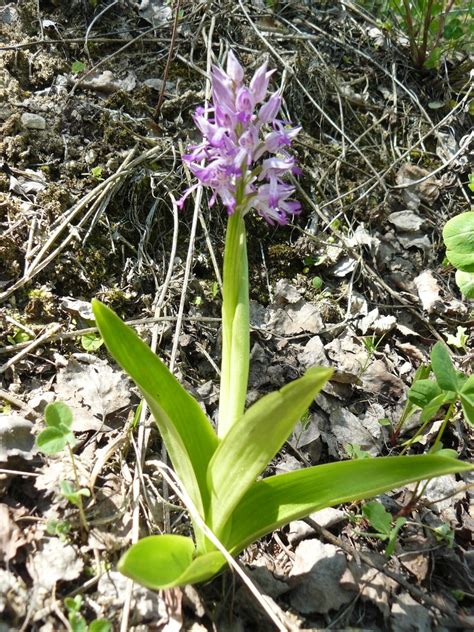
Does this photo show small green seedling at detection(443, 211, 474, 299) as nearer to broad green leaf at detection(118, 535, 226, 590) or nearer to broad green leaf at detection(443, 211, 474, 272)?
broad green leaf at detection(443, 211, 474, 272)

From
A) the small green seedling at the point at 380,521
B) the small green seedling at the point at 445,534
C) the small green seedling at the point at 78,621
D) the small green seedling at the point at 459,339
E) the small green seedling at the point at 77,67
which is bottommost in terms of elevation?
the small green seedling at the point at 459,339

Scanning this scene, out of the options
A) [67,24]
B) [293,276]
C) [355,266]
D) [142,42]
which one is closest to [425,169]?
[355,266]

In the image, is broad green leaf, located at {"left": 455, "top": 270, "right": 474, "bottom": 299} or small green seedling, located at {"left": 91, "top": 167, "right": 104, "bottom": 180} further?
small green seedling, located at {"left": 91, "top": 167, "right": 104, "bottom": 180}

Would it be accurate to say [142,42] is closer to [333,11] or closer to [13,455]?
[333,11]

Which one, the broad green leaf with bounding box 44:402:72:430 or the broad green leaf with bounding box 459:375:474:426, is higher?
the broad green leaf with bounding box 44:402:72:430

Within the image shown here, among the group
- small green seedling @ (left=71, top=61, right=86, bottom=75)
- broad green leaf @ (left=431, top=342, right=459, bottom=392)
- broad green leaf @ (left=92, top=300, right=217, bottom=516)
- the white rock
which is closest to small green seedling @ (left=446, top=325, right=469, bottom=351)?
broad green leaf @ (left=431, top=342, right=459, bottom=392)

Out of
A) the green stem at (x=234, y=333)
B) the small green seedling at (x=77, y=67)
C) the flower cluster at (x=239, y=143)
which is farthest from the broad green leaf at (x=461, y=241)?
the small green seedling at (x=77, y=67)

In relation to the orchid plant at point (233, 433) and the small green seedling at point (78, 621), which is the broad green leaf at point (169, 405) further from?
the small green seedling at point (78, 621)
